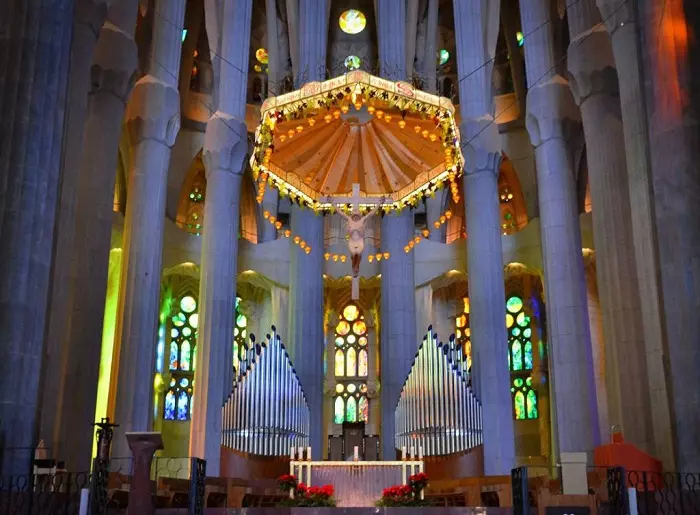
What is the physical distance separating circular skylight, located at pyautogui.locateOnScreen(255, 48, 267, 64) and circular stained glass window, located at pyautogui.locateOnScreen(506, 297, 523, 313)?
36.0 feet

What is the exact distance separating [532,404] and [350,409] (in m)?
5.47

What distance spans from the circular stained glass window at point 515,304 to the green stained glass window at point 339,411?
5.97m

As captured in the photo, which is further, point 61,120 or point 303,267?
point 303,267

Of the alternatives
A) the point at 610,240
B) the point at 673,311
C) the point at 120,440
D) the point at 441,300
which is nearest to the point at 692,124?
the point at 673,311

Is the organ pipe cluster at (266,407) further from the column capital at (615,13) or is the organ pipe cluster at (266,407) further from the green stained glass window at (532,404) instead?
the column capital at (615,13)

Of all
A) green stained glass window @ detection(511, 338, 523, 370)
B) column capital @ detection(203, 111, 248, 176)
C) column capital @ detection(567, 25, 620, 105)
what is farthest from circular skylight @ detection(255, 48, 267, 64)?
column capital @ detection(567, 25, 620, 105)

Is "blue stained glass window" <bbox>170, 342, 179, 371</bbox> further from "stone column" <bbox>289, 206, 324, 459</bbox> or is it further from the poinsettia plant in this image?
the poinsettia plant

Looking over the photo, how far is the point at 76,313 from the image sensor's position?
15.8 m

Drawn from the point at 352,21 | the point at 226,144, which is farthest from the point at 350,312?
the point at 352,21

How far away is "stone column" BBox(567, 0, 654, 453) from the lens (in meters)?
15.4

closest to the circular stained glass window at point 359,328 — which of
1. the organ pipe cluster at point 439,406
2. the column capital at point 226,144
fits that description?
the column capital at point 226,144

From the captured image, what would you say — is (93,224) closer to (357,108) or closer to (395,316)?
(357,108)

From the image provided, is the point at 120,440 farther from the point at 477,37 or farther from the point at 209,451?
the point at 477,37

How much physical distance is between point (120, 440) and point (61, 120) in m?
7.58
